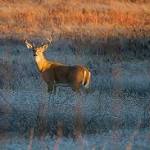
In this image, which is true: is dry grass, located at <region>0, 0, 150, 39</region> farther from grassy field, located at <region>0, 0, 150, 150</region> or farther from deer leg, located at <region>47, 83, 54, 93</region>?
deer leg, located at <region>47, 83, 54, 93</region>

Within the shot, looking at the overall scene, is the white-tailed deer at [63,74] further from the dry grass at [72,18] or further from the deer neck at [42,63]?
the dry grass at [72,18]

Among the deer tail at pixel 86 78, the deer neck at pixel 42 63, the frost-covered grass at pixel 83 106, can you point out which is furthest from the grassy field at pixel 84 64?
the deer neck at pixel 42 63

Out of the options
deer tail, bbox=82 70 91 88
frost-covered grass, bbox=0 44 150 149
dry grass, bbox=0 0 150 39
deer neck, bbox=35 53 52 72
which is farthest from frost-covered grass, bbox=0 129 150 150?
dry grass, bbox=0 0 150 39

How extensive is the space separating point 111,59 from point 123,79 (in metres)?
3.67

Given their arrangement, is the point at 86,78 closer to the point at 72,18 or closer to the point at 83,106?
the point at 83,106

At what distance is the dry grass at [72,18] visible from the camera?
31.4 metres

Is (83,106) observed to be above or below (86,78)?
above

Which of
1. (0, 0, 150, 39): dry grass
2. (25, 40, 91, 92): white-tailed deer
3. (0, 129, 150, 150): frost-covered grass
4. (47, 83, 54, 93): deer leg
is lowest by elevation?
(0, 0, 150, 39): dry grass

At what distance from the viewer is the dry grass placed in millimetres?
31375

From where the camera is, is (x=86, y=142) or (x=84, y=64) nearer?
(x=86, y=142)

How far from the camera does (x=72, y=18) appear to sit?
33.8 meters

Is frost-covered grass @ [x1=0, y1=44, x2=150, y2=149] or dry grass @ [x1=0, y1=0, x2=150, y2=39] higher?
frost-covered grass @ [x1=0, y1=44, x2=150, y2=149]

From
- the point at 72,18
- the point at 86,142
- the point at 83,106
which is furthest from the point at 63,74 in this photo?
the point at 72,18

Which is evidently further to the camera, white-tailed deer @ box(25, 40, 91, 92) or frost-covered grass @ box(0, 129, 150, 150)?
white-tailed deer @ box(25, 40, 91, 92)
